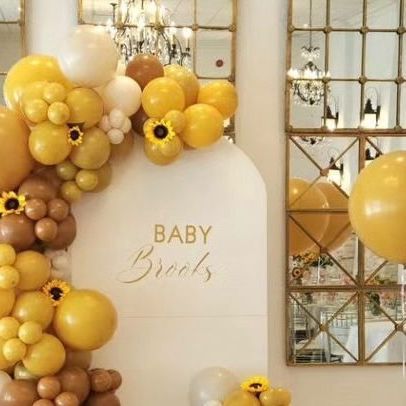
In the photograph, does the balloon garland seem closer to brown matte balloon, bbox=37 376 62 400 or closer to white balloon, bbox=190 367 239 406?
brown matte balloon, bbox=37 376 62 400

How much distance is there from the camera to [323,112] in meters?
2.90

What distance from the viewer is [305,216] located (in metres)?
2.91

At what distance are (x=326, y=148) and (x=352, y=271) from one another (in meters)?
0.49

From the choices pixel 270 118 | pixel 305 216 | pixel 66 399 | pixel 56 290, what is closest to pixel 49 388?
pixel 66 399

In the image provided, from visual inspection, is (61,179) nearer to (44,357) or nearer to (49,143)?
(49,143)

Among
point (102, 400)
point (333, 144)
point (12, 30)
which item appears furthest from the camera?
point (333, 144)

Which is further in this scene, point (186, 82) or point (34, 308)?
point (186, 82)

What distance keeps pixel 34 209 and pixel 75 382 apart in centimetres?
49

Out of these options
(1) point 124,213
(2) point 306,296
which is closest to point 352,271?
(2) point 306,296

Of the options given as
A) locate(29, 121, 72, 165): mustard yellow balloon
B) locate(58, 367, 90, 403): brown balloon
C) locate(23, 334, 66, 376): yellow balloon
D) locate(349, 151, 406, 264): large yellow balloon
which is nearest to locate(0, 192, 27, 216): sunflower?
locate(29, 121, 72, 165): mustard yellow balloon

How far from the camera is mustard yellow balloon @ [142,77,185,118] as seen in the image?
7.20 feet

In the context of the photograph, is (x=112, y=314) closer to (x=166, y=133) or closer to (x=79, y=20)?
(x=166, y=133)

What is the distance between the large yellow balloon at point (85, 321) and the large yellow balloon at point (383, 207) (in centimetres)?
80

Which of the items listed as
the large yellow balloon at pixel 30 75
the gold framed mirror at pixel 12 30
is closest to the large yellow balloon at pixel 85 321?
the large yellow balloon at pixel 30 75
